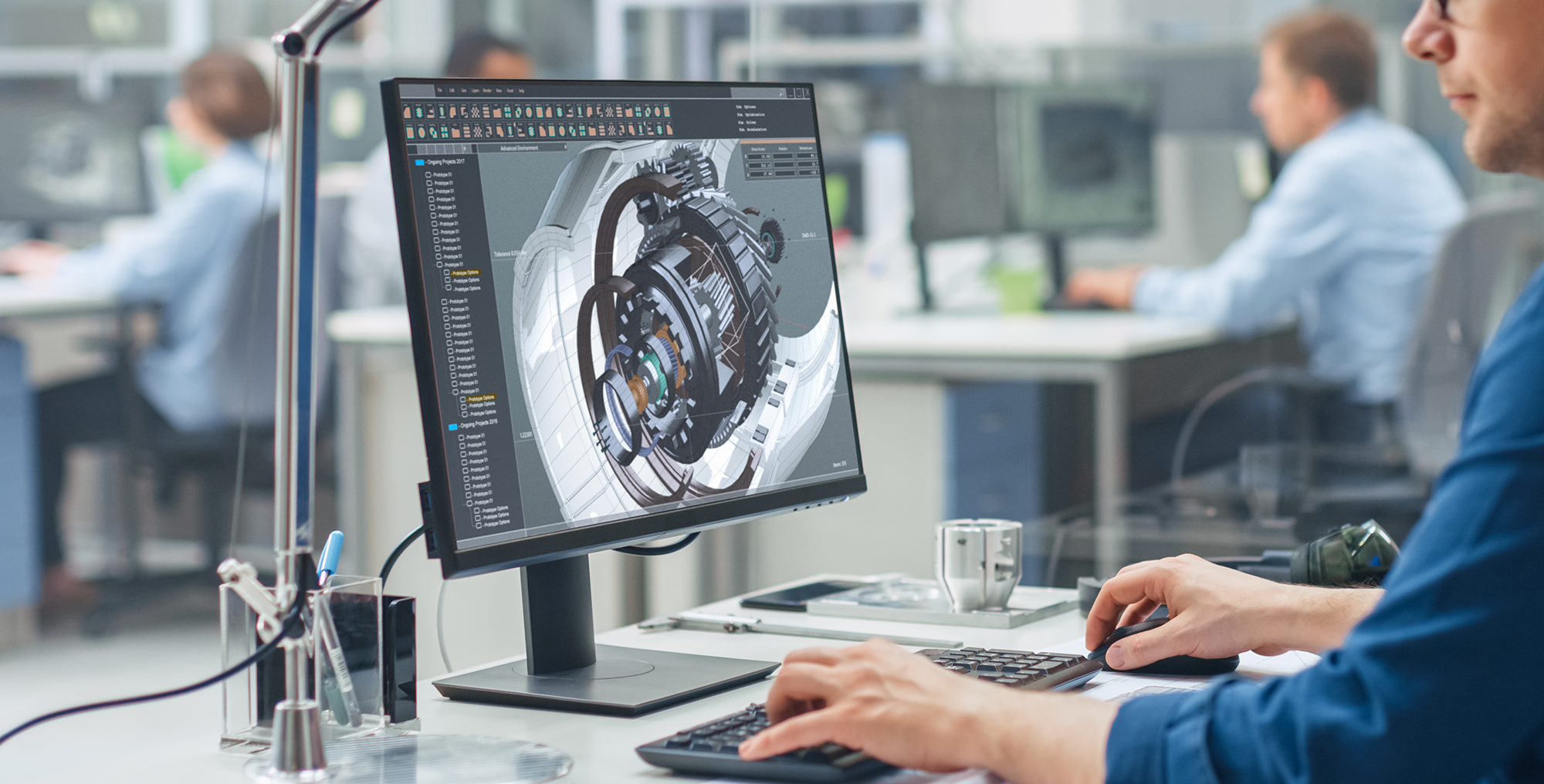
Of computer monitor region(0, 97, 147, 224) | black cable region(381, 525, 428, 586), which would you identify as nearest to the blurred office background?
computer monitor region(0, 97, 147, 224)

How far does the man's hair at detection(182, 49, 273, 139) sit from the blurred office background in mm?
145

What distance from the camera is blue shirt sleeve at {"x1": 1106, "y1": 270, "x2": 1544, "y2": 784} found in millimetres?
690

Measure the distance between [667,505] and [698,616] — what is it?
0.28 m

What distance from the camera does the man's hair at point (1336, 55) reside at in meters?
3.09

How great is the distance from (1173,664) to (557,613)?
1.34ft

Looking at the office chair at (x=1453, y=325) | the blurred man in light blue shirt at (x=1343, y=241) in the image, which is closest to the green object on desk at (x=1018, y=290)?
the blurred man in light blue shirt at (x=1343, y=241)

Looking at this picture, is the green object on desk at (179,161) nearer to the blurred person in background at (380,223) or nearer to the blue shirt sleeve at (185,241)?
the blue shirt sleeve at (185,241)

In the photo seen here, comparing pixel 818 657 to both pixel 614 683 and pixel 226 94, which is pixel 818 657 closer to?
pixel 614 683

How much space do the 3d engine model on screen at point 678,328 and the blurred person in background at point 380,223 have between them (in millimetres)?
2327

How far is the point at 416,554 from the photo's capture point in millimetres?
2615

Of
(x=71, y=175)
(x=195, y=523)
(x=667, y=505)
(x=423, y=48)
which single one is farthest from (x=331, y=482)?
(x=667, y=505)

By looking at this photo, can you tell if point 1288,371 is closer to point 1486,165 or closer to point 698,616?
point 698,616

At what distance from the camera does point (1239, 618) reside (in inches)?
42.1

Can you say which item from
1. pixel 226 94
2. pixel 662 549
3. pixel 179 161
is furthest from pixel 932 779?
pixel 179 161
